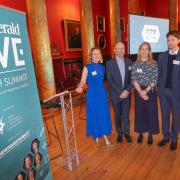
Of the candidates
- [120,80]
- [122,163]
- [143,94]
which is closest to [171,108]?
[143,94]

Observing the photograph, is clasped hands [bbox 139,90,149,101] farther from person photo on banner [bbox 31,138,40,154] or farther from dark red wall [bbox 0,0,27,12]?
dark red wall [bbox 0,0,27,12]

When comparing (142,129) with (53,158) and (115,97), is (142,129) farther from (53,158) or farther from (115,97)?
(53,158)

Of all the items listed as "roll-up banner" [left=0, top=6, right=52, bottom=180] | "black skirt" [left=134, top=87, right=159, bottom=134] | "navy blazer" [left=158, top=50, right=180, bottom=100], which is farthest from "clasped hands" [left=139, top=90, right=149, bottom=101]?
"roll-up banner" [left=0, top=6, right=52, bottom=180]

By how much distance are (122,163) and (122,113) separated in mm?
757

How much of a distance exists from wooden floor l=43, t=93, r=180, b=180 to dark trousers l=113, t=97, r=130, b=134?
27 centimetres

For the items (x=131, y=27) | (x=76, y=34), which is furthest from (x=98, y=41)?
(x=131, y=27)

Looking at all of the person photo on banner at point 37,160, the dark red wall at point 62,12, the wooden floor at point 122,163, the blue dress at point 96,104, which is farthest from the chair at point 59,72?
the person photo on banner at point 37,160

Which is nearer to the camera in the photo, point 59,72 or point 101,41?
point 59,72

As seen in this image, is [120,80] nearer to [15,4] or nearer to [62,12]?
[15,4]

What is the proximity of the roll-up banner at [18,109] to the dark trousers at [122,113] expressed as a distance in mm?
1479

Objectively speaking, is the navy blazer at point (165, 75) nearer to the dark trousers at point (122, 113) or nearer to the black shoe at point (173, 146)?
the dark trousers at point (122, 113)

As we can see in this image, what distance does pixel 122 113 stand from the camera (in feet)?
Result: 10.9

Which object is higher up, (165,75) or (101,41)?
(101,41)

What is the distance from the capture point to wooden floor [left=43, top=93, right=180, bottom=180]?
255 cm
